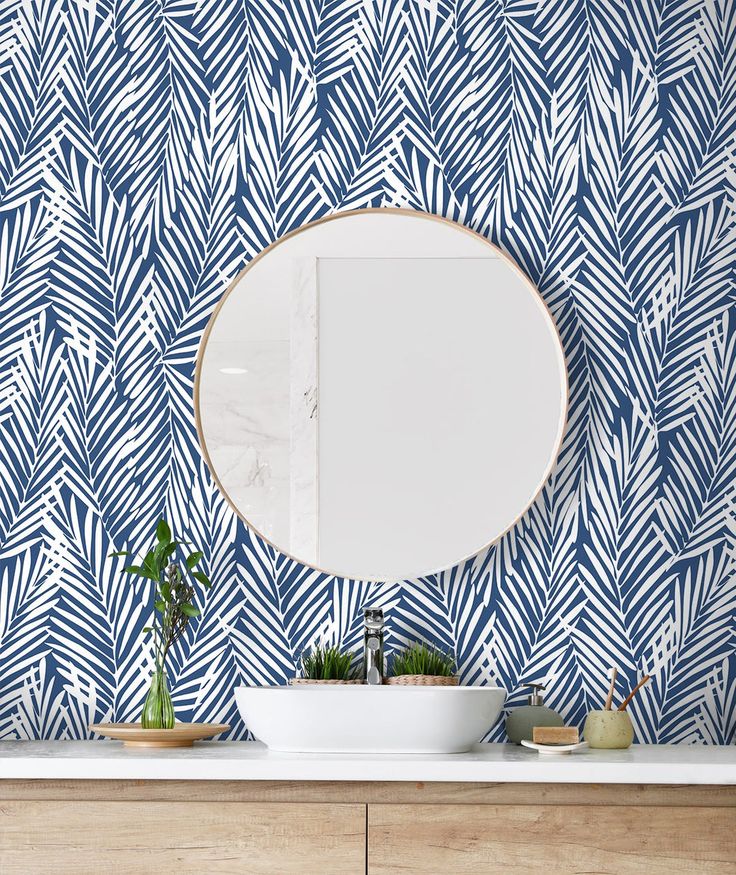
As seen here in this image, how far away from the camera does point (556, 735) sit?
1800 mm

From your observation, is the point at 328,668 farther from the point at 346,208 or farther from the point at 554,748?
the point at 346,208

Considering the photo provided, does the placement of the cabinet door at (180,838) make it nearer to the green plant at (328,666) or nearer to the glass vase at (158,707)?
the glass vase at (158,707)

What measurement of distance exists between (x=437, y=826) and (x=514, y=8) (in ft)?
5.67

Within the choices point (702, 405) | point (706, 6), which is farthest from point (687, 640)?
point (706, 6)

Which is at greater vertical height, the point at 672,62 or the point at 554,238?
the point at 672,62

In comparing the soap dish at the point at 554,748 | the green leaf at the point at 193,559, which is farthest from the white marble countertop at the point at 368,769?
the green leaf at the point at 193,559

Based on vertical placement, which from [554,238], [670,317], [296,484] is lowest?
[296,484]

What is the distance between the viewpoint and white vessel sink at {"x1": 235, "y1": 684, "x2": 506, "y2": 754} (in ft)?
5.54

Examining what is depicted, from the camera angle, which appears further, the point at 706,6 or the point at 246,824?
the point at 706,6

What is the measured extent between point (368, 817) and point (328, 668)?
455 mm

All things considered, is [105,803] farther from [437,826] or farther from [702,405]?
[702,405]

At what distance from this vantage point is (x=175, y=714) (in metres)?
2.07

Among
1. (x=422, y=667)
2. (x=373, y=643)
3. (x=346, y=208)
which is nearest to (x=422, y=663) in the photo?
(x=422, y=667)

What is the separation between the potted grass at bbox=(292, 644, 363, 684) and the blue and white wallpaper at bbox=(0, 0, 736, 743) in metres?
0.06
